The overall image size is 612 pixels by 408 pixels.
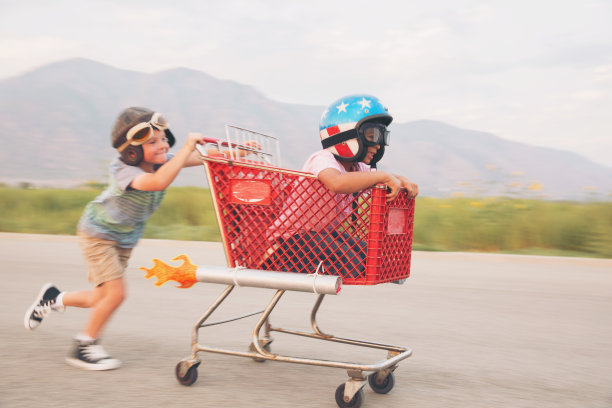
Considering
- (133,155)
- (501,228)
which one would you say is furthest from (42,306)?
(501,228)

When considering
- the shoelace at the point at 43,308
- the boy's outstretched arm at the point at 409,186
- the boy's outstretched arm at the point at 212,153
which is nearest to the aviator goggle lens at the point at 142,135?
the boy's outstretched arm at the point at 212,153

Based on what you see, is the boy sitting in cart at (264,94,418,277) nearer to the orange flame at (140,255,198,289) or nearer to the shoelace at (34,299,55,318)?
the orange flame at (140,255,198,289)

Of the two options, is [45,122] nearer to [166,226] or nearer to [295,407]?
[166,226]

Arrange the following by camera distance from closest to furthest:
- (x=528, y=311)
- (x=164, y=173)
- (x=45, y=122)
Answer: (x=164, y=173) < (x=528, y=311) < (x=45, y=122)

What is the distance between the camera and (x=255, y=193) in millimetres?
3422

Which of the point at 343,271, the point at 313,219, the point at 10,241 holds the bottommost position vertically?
the point at 10,241

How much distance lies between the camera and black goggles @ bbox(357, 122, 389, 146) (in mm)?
3383

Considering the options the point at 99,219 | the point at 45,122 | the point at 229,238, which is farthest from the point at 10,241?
the point at 45,122

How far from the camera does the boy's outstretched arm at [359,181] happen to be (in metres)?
3.12

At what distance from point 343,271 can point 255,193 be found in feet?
1.91

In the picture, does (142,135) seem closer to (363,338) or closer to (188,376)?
(188,376)

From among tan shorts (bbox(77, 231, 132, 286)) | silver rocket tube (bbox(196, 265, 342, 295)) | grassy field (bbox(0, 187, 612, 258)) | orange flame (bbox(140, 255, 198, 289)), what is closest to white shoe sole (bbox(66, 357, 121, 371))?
tan shorts (bbox(77, 231, 132, 286))

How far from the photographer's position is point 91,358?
3.85 meters

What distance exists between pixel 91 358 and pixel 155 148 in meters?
1.22
